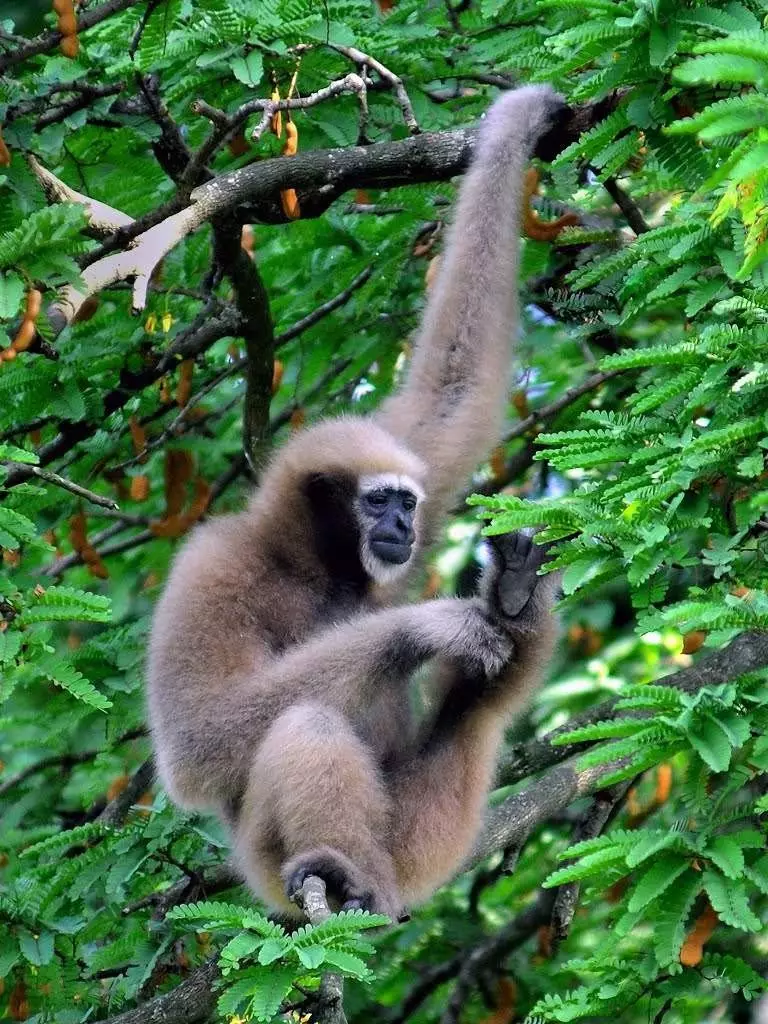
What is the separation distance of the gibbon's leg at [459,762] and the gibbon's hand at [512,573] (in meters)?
0.03

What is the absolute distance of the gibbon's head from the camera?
6.55 meters

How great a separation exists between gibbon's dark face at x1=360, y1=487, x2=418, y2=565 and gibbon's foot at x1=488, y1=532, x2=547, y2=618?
99 centimetres

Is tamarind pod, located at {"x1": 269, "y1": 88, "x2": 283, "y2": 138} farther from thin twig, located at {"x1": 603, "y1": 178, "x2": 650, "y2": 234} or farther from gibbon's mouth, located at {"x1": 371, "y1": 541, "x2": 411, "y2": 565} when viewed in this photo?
gibbon's mouth, located at {"x1": 371, "y1": 541, "x2": 411, "y2": 565}

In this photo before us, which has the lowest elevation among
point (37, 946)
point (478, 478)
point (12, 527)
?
point (37, 946)

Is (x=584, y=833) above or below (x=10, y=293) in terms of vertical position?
below

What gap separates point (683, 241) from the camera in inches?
192

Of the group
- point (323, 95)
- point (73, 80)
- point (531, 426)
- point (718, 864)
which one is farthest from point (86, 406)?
point (718, 864)

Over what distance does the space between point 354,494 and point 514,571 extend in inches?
56.5

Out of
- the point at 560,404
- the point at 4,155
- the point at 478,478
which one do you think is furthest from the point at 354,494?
the point at 4,155

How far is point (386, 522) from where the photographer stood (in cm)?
652

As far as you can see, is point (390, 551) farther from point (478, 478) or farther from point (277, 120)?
point (277, 120)

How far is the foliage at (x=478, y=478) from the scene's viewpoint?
162 inches

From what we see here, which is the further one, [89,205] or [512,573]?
[512,573]

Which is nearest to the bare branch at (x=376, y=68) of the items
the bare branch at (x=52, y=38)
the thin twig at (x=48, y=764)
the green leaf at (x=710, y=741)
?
the bare branch at (x=52, y=38)
